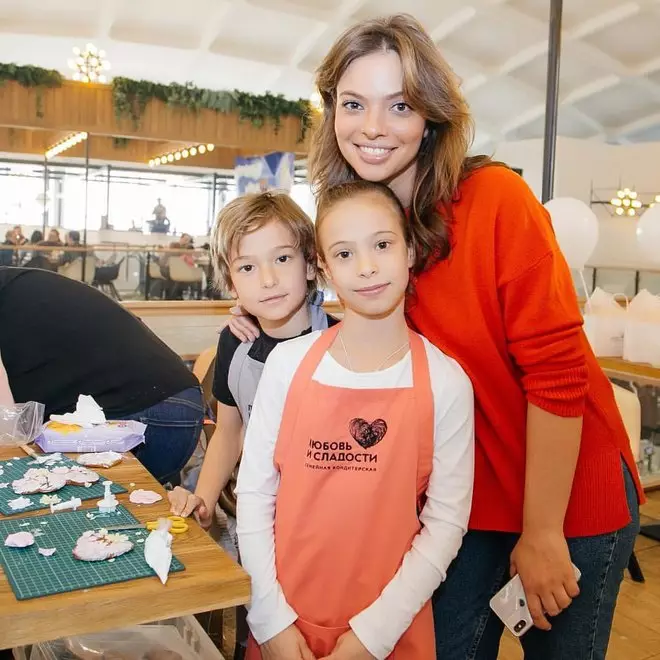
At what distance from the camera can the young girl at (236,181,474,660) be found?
50.4 inches

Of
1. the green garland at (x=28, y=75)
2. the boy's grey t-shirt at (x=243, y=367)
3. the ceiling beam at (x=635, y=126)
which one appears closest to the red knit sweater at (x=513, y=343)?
the boy's grey t-shirt at (x=243, y=367)

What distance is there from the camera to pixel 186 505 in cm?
138

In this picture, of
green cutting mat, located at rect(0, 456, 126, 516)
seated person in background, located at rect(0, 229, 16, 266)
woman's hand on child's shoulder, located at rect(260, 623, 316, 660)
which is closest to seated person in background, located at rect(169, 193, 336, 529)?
green cutting mat, located at rect(0, 456, 126, 516)

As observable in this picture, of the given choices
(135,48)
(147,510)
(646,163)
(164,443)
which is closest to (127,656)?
(147,510)

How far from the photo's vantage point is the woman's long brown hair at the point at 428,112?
1249 millimetres

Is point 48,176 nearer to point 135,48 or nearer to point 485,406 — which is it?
point 135,48

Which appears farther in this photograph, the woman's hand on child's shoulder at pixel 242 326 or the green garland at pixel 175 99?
the green garland at pixel 175 99

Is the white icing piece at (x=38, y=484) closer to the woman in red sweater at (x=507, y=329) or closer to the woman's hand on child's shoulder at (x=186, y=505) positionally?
the woman's hand on child's shoulder at (x=186, y=505)

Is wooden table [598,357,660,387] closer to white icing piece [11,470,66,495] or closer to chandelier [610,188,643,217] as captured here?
white icing piece [11,470,66,495]

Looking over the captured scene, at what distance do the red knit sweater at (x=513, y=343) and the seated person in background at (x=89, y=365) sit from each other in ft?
3.48

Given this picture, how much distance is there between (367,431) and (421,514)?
0.61ft

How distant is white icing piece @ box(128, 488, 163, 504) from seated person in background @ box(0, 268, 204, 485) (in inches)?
28.1

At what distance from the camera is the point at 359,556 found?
129 centimetres

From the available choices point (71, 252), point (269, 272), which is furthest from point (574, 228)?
point (71, 252)
